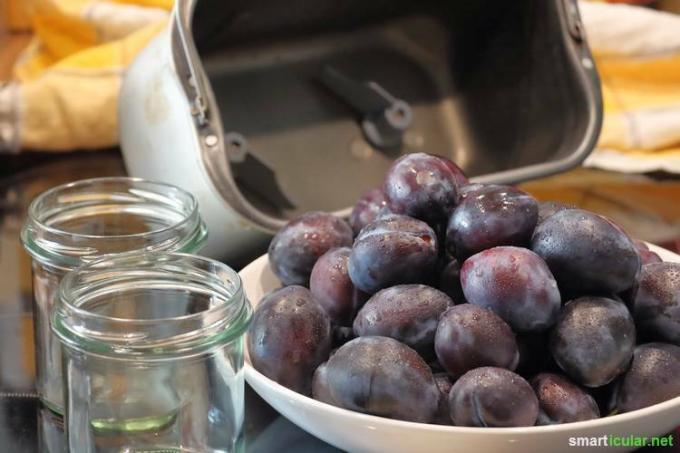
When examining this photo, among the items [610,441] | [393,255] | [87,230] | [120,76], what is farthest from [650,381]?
[120,76]

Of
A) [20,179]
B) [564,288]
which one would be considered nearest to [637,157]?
[564,288]

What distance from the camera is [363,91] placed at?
92 centimetres

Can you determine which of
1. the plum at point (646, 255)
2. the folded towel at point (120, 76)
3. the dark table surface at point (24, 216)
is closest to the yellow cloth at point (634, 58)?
the folded towel at point (120, 76)

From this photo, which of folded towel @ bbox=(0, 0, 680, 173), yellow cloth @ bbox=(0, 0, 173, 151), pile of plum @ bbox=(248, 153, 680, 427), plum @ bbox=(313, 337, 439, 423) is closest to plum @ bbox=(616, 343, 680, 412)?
pile of plum @ bbox=(248, 153, 680, 427)

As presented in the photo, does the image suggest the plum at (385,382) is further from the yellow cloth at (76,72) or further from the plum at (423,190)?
the yellow cloth at (76,72)

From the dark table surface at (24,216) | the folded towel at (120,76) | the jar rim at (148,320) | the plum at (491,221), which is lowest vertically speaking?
the dark table surface at (24,216)

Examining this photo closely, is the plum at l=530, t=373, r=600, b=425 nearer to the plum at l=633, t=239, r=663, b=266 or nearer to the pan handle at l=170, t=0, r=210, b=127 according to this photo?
the plum at l=633, t=239, r=663, b=266

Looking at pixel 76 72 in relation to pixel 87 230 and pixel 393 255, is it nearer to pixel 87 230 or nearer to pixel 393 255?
pixel 87 230

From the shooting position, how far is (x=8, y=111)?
93 cm

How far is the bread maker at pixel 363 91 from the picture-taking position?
803 mm

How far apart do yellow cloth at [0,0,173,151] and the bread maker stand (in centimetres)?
13

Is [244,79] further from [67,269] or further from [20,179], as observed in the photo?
[67,269]

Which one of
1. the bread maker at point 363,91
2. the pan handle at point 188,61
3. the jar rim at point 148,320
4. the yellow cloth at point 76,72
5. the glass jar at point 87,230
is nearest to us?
the jar rim at point 148,320

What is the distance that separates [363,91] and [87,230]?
1.28 ft
